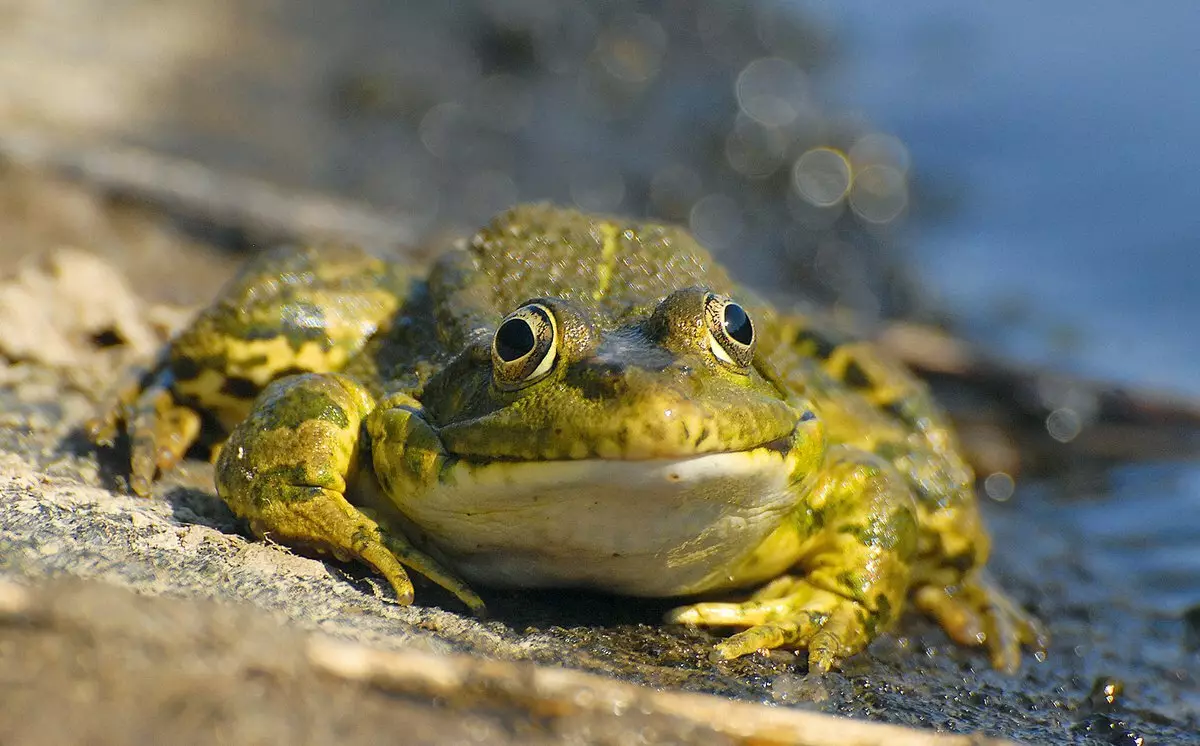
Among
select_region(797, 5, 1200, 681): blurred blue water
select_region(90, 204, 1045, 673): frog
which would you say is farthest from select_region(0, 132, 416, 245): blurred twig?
select_region(797, 5, 1200, 681): blurred blue water

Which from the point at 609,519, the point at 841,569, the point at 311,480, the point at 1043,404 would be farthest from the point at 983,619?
the point at 1043,404

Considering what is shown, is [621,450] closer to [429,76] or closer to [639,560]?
[639,560]

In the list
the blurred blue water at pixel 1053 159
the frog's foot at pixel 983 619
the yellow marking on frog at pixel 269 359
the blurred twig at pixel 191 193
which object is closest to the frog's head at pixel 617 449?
the yellow marking on frog at pixel 269 359

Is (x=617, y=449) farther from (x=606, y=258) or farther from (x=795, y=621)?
(x=606, y=258)

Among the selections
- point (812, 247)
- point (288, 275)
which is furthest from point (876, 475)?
point (812, 247)

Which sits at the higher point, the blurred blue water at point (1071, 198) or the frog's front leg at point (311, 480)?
the blurred blue water at point (1071, 198)

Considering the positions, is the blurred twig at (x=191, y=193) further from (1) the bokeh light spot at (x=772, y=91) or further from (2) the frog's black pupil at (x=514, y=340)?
(1) the bokeh light spot at (x=772, y=91)
